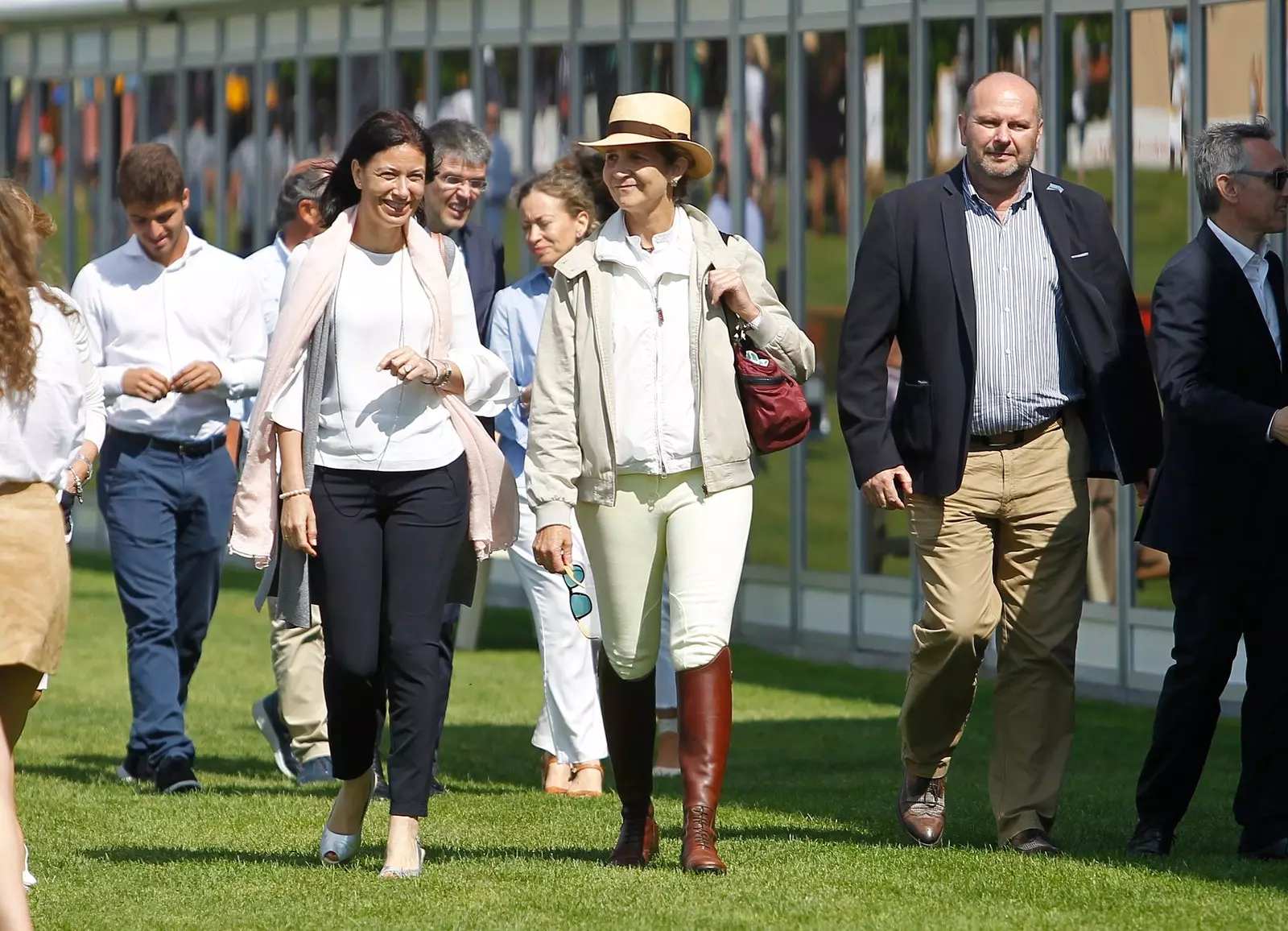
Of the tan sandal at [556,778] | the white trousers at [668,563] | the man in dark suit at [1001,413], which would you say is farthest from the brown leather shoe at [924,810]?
A: the tan sandal at [556,778]

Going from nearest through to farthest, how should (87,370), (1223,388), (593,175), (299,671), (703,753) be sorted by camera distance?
(87,370), (703,753), (1223,388), (593,175), (299,671)

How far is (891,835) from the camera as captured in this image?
742cm

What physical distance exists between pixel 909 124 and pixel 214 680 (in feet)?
16.8

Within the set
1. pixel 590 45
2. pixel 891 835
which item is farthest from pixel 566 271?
pixel 590 45

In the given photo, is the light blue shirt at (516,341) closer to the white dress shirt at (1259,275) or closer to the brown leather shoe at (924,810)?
the brown leather shoe at (924,810)

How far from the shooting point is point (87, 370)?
6105 mm

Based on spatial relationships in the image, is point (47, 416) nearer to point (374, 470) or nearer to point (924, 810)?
point (374, 470)

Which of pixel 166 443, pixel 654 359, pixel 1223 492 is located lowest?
pixel 1223 492

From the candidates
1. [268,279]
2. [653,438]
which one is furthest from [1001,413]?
[268,279]

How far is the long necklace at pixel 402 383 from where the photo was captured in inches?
259

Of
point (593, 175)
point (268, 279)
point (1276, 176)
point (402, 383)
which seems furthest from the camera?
point (268, 279)

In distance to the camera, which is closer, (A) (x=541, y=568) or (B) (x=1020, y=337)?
(B) (x=1020, y=337)

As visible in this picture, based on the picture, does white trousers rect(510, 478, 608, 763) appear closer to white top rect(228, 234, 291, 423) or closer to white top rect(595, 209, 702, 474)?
white top rect(228, 234, 291, 423)

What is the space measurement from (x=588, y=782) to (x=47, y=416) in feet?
11.8
